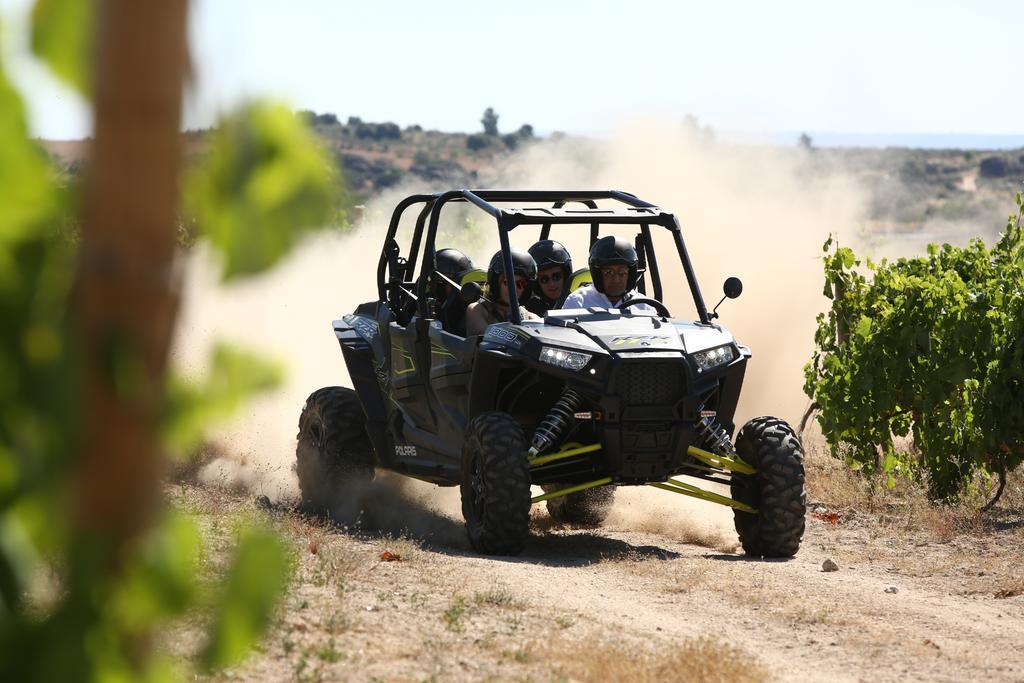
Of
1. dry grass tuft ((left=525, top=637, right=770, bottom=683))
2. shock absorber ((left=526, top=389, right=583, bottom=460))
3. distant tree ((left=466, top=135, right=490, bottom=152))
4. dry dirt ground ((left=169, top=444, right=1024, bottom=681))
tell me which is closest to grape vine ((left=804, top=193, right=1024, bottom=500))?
dry dirt ground ((left=169, top=444, right=1024, bottom=681))

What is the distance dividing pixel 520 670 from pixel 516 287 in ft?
13.9

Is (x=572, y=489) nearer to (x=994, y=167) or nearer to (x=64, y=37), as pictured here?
(x=64, y=37)

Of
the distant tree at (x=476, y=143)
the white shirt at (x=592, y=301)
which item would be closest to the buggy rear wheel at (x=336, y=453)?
the white shirt at (x=592, y=301)

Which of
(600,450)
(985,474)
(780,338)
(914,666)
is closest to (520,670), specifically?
(914,666)

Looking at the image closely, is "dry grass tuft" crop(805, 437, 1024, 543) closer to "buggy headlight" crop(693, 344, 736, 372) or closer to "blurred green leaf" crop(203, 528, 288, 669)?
"buggy headlight" crop(693, 344, 736, 372)

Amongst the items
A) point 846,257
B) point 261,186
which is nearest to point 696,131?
point 846,257

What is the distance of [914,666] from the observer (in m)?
6.21

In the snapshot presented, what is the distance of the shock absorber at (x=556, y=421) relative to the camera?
8656mm

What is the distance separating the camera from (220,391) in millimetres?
2170

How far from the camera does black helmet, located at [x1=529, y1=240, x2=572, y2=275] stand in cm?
1010

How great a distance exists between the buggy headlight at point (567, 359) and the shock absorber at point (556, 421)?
39 centimetres

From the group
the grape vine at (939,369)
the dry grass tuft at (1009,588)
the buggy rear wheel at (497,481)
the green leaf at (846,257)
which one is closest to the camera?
the dry grass tuft at (1009,588)

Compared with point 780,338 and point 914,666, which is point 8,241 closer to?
point 914,666

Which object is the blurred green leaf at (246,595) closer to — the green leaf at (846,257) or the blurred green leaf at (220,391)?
the blurred green leaf at (220,391)
